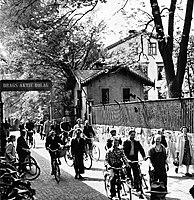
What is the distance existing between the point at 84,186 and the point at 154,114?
8036 mm

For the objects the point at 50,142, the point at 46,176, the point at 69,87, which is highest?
the point at 69,87

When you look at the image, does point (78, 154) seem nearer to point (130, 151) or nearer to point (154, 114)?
point (130, 151)

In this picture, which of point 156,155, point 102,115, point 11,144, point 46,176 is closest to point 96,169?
point 46,176

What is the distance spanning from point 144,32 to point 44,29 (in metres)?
4.54

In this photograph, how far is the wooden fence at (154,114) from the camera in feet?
56.7

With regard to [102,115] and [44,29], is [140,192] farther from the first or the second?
[102,115]

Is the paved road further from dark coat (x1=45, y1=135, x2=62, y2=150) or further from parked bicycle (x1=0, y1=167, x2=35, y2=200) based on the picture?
parked bicycle (x1=0, y1=167, x2=35, y2=200)

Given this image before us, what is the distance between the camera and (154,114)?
67.4 ft

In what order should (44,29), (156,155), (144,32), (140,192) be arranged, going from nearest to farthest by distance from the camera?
(156,155)
(140,192)
(44,29)
(144,32)

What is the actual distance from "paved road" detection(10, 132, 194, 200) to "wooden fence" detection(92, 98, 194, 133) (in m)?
2.05

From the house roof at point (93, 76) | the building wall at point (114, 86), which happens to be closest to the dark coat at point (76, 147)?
the house roof at point (93, 76)

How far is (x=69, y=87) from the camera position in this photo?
45656 mm

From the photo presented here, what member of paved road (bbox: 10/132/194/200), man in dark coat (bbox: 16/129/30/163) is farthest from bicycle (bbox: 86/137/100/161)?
man in dark coat (bbox: 16/129/30/163)

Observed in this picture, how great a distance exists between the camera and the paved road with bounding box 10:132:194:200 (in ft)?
38.4
